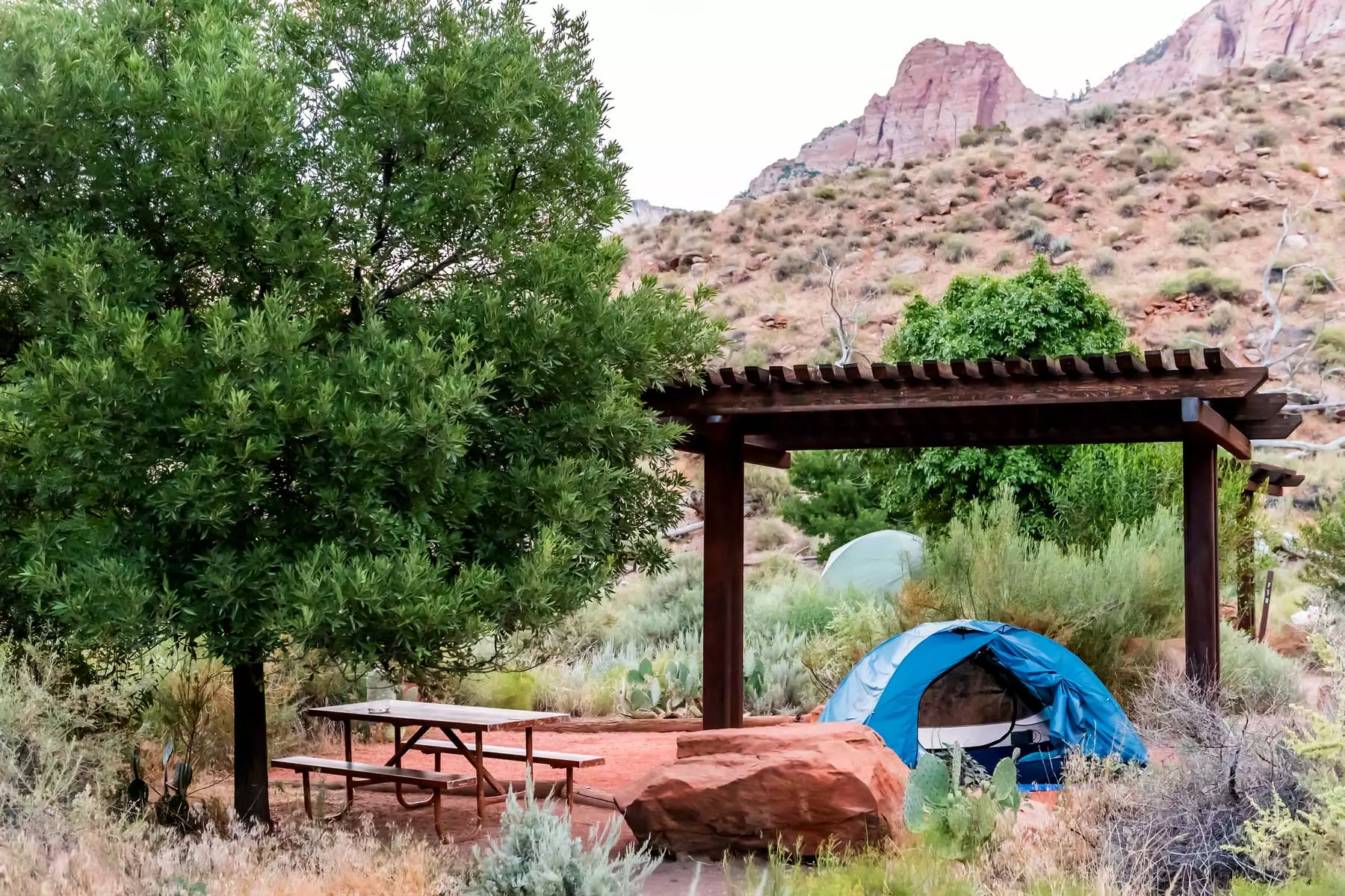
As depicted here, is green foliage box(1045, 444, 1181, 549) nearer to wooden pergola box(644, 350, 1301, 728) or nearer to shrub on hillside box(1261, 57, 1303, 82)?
wooden pergola box(644, 350, 1301, 728)

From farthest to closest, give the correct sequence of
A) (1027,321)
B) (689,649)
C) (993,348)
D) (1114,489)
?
(993,348)
(1027,321)
(1114,489)
(689,649)

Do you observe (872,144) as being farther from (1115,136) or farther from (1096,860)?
(1096,860)

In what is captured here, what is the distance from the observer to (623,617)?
16766 mm

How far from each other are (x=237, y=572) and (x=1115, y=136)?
3764 cm

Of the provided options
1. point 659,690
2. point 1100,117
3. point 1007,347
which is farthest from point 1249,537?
point 1100,117

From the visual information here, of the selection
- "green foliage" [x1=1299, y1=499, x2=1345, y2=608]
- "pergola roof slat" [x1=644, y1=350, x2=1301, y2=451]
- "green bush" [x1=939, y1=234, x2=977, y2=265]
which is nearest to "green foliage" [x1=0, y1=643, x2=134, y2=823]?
"pergola roof slat" [x1=644, y1=350, x2=1301, y2=451]

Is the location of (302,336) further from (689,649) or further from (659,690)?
(689,649)

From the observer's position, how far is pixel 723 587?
9.59 metres

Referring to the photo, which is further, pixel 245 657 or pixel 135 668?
pixel 135 668

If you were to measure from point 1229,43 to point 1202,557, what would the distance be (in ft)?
221

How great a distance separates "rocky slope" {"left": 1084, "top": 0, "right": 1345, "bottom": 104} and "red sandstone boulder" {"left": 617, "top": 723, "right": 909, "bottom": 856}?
185ft

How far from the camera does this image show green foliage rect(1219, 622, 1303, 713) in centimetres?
1102

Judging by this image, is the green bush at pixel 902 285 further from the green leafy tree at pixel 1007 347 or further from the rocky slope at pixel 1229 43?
the rocky slope at pixel 1229 43

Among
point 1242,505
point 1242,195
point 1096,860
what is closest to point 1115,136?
point 1242,195
